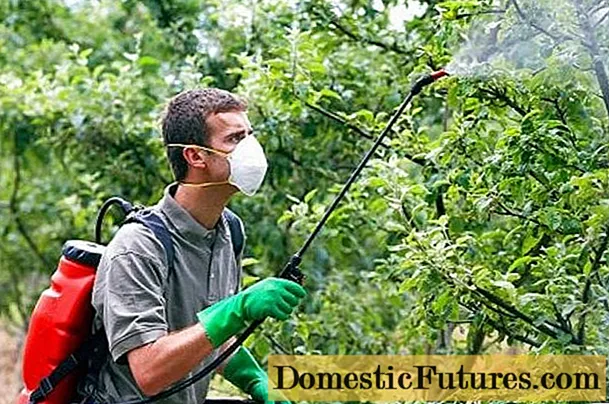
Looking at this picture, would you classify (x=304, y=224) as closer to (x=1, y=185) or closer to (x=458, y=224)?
(x=458, y=224)

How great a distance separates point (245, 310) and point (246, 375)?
0.49 metres

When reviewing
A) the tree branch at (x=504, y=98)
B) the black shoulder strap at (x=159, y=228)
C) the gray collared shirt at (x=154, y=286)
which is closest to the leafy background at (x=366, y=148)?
the tree branch at (x=504, y=98)

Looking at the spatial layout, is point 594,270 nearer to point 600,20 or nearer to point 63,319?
point 600,20

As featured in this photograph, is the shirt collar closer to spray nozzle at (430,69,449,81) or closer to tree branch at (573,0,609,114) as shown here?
spray nozzle at (430,69,449,81)

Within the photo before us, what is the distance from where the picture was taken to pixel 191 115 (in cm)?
209

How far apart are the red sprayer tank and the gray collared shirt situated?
34mm

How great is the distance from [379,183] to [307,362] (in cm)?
74

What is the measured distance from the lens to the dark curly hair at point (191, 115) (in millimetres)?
2084

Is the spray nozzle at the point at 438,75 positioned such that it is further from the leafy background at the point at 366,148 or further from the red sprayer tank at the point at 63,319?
the red sprayer tank at the point at 63,319

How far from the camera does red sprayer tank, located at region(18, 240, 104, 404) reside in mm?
2051

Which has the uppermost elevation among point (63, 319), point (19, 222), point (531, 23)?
point (531, 23)

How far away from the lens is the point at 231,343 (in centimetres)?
227

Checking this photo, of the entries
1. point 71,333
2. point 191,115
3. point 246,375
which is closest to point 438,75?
point 191,115

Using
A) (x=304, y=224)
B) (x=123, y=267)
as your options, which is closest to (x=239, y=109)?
(x=123, y=267)
